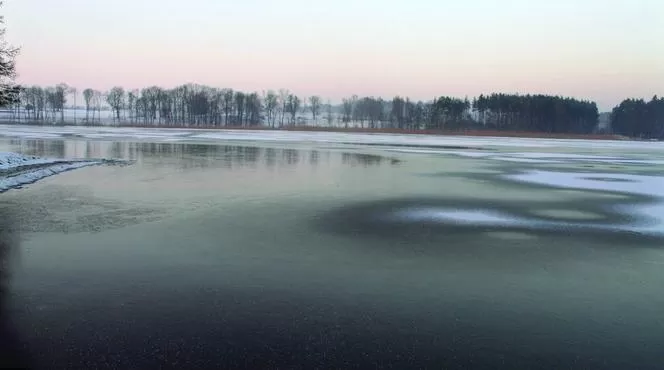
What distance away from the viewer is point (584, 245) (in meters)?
11.3

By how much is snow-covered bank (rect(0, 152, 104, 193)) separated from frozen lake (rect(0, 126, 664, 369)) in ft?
6.85

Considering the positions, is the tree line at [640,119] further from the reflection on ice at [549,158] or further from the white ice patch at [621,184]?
the white ice patch at [621,184]

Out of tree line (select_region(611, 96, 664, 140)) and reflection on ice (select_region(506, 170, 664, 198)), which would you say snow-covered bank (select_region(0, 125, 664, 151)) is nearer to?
reflection on ice (select_region(506, 170, 664, 198))

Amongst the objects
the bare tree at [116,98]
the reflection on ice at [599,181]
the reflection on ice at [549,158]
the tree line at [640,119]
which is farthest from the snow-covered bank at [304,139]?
the bare tree at [116,98]

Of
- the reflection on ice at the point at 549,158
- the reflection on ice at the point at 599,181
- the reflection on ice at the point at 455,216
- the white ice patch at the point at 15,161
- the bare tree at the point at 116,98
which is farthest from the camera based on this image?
the bare tree at the point at 116,98

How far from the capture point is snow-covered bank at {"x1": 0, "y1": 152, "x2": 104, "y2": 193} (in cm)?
1897

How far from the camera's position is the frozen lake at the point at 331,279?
5.96 m

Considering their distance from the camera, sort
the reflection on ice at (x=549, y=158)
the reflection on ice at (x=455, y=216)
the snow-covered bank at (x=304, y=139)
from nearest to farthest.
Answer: the reflection on ice at (x=455, y=216) → the reflection on ice at (x=549, y=158) → the snow-covered bank at (x=304, y=139)

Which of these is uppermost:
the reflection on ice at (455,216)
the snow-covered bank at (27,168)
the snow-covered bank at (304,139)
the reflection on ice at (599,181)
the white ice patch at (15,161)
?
the snow-covered bank at (304,139)

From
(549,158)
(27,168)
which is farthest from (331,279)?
(549,158)

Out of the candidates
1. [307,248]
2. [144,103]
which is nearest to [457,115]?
[144,103]

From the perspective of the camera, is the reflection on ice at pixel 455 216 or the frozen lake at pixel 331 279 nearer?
the frozen lake at pixel 331 279

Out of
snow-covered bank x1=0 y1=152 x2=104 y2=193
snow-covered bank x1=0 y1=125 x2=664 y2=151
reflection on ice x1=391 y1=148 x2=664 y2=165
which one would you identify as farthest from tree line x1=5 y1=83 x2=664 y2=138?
snow-covered bank x1=0 y1=152 x2=104 y2=193

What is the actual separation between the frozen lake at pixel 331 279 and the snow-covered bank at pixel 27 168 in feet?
6.85
